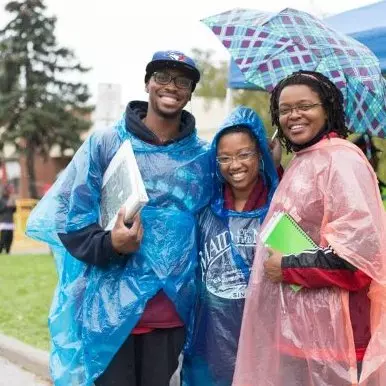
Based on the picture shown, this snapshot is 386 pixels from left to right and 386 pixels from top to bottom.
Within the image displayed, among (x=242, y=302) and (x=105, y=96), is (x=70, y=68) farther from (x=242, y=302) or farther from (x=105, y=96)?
(x=242, y=302)

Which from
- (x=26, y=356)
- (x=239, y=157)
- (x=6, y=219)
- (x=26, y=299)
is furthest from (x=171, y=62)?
(x=6, y=219)

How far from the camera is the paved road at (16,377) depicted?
4.95m

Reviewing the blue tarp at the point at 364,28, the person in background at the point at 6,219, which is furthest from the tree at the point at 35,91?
the blue tarp at the point at 364,28

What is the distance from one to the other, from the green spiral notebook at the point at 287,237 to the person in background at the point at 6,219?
12936mm

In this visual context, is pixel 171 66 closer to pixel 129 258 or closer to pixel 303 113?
pixel 303 113

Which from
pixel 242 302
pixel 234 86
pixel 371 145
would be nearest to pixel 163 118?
pixel 242 302

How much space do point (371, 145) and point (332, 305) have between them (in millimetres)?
1785

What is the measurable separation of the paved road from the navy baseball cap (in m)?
2.87

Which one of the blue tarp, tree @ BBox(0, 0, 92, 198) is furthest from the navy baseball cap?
tree @ BBox(0, 0, 92, 198)

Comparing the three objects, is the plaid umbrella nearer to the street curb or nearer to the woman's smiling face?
the woman's smiling face

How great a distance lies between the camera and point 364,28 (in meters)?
4.98

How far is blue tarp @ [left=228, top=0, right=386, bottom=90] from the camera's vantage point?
15.6 ft

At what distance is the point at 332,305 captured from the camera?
7.73ft

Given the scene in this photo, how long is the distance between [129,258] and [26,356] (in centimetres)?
288
